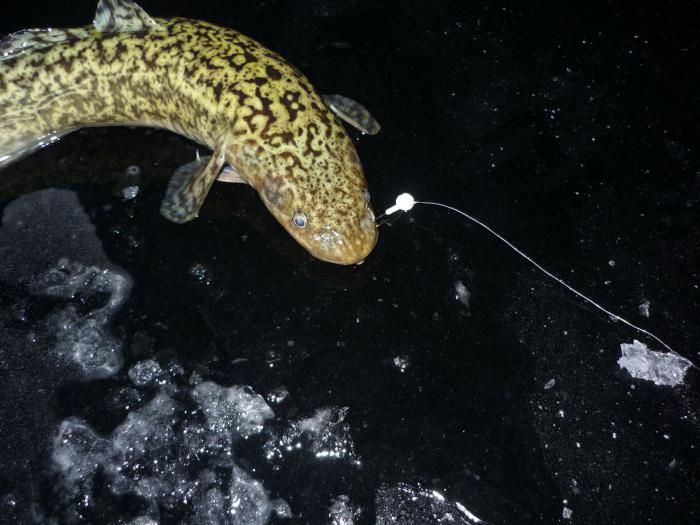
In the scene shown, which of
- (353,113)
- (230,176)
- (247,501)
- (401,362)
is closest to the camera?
(247,501)

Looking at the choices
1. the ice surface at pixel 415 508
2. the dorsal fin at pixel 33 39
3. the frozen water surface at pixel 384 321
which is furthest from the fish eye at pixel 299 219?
the dorsal fin at pixel 33 39

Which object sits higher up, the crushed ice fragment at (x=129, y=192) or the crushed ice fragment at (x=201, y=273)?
the crushed ice fragment at (x=129, y=192)

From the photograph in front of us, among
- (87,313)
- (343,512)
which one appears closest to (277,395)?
(343,512)

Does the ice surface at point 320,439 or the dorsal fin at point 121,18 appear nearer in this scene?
the ice surface at point 320,439

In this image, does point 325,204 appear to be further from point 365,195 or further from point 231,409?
point 231,409

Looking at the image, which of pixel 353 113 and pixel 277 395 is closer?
pixel 277 395

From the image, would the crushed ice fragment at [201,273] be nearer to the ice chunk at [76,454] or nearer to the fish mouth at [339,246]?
the fish mouth at [339,246]

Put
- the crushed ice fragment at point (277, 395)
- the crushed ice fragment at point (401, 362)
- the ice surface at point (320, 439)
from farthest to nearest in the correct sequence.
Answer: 1. the crushed ice fragment at point (401, 362)
2. the crushed ice fragment at point (277, 395)
3. the ice surface at point (320, 439)
